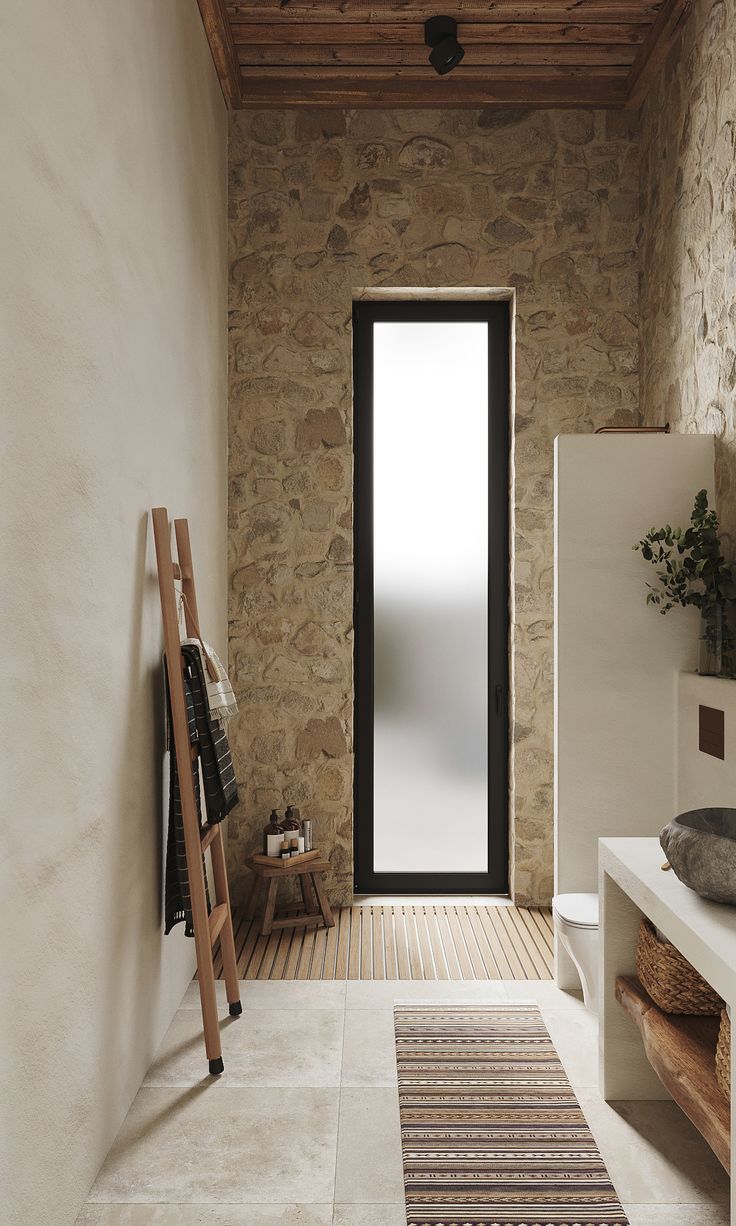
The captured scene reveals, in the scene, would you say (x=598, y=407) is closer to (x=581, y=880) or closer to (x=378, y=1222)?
(x=581, y=880)

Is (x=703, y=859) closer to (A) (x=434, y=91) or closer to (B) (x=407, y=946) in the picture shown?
(B) (x=407, y=946)

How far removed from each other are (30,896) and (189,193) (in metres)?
2.40

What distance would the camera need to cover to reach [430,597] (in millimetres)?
3988

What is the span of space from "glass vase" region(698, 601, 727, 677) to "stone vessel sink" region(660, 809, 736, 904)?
971 millimetres

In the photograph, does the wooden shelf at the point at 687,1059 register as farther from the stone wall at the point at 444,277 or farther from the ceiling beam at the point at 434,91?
the ceiling beam at the point at 434,91

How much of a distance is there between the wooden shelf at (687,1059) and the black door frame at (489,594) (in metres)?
1.73

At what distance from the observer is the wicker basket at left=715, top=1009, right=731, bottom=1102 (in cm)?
167

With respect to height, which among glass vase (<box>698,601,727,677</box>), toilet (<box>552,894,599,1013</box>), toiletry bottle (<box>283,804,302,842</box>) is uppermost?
glass vase (<box>698,601,727,677</box>)

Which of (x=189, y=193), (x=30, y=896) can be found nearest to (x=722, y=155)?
(x=189, y=193)

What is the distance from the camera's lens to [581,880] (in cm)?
299

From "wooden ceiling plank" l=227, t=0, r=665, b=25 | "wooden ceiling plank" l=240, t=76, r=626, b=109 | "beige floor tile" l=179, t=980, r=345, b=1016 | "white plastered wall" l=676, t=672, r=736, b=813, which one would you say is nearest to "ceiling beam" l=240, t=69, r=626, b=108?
"wooden ceiling plank" l=240, t=76, r=626, b=109

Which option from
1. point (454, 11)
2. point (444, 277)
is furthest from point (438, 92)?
point (444, 277)

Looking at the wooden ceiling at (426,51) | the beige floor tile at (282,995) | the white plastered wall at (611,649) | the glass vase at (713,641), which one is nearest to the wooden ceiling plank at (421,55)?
the wooden ceiling at (426,51)

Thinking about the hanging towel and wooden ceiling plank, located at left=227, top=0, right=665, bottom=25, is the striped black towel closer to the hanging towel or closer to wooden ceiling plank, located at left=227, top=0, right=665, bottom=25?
the hanging towel
